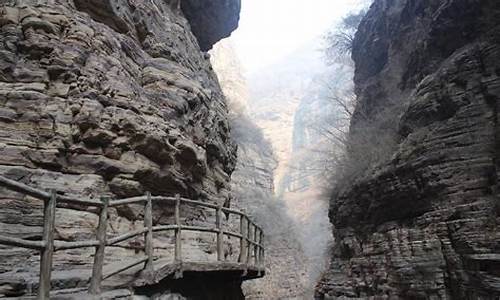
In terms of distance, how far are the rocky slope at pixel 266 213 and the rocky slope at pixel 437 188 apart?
10604mm

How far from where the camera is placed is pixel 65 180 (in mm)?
6793

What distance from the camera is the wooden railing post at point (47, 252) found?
10.4ft

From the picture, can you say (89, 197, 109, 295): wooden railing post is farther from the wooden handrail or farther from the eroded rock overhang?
the eroded rock overhang

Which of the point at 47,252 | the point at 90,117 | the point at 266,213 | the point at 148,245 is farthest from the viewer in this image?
the point at 266,213

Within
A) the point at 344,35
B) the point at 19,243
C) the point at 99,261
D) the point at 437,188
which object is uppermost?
the point at 344,35

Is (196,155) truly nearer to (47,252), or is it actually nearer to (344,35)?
(47,252)

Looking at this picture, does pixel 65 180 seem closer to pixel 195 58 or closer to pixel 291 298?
pixel 195 58

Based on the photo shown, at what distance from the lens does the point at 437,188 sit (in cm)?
1024

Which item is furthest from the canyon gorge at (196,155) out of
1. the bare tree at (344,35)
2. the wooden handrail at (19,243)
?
the bare tree at (344,35)

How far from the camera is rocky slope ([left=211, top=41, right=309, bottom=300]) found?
82.7ft

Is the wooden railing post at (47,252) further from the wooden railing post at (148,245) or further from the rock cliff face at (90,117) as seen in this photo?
the wooden railing post at (148,245)

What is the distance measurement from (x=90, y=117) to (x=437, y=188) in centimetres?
822

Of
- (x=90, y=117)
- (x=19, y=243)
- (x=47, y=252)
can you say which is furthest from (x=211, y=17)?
(x=19, y=243)

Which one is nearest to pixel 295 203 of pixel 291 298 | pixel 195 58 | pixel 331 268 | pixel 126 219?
pixel 291 298
